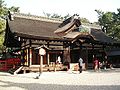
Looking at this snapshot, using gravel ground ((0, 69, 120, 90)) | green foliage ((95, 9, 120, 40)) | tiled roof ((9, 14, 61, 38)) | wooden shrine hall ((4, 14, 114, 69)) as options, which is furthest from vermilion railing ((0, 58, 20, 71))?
green foliage ((95, 9, 120, 40))

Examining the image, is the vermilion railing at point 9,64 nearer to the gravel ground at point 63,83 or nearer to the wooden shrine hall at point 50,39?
the wooden shrine hall at point 50,39

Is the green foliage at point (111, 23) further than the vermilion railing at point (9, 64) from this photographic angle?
Yes

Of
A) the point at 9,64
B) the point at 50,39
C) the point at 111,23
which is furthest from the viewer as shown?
the point at 111,23

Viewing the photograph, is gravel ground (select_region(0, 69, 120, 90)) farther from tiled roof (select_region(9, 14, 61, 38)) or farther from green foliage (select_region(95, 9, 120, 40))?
green foliage (select_region(95, 9, 120, 40))

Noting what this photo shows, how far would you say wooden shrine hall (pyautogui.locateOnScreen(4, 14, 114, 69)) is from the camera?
2358 cm

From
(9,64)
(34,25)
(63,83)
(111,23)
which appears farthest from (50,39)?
(111,23)

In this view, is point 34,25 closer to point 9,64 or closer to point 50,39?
point 50,39

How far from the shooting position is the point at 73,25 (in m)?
30.6

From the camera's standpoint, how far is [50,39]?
2373 centimetres

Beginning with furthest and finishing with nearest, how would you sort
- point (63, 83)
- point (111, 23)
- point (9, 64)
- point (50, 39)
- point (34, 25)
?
point (111, 23) < point (34, 25) < point (9, 64) < point (50, 39) < point (63, 83)

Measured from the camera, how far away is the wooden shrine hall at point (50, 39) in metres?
23.6

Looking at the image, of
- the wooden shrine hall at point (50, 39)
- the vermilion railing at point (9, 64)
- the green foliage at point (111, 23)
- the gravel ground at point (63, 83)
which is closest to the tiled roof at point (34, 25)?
the wooden shrine hall at point (50, 39)

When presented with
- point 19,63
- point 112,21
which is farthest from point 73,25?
point 112,21

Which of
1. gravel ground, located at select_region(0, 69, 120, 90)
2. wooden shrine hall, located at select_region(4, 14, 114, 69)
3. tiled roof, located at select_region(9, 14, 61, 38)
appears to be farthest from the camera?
tiled roof, located at select_region(9, 14, 61, 38)
